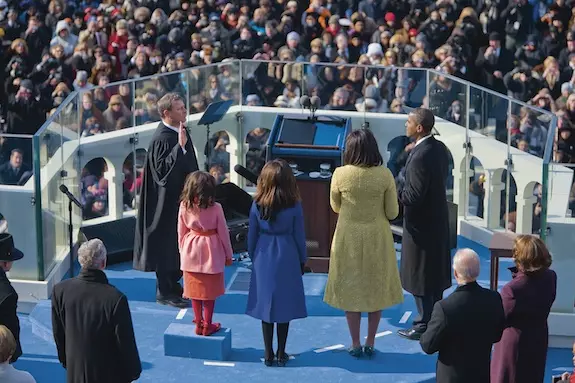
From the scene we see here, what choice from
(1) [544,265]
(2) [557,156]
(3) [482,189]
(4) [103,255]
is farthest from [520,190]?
(4) [103,255]

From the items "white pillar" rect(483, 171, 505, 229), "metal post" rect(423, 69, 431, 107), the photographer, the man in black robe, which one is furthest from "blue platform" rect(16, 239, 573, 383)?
the photographer

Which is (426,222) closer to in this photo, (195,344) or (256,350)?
(256,350)

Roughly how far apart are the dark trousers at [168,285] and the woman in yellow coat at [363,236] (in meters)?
1.98

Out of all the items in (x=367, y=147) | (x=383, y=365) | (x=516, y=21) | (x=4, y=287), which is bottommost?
(x=383, y=365)

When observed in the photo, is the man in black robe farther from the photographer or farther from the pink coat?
the photographer

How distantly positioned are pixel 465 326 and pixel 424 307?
245 cm

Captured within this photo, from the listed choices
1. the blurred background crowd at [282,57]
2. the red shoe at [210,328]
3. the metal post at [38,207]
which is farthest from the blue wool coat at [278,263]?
the blurred background crowd at [282,57]

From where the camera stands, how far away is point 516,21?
18453mm

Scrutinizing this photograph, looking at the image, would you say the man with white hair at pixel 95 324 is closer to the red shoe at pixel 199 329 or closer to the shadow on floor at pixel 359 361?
the red shoe at pixel 199 329

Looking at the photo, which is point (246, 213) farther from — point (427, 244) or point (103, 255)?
point (103, 255)

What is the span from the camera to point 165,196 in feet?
35.3

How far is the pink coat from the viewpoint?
961 cm

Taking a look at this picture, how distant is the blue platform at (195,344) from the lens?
9.73m

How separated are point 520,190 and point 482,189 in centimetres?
79
